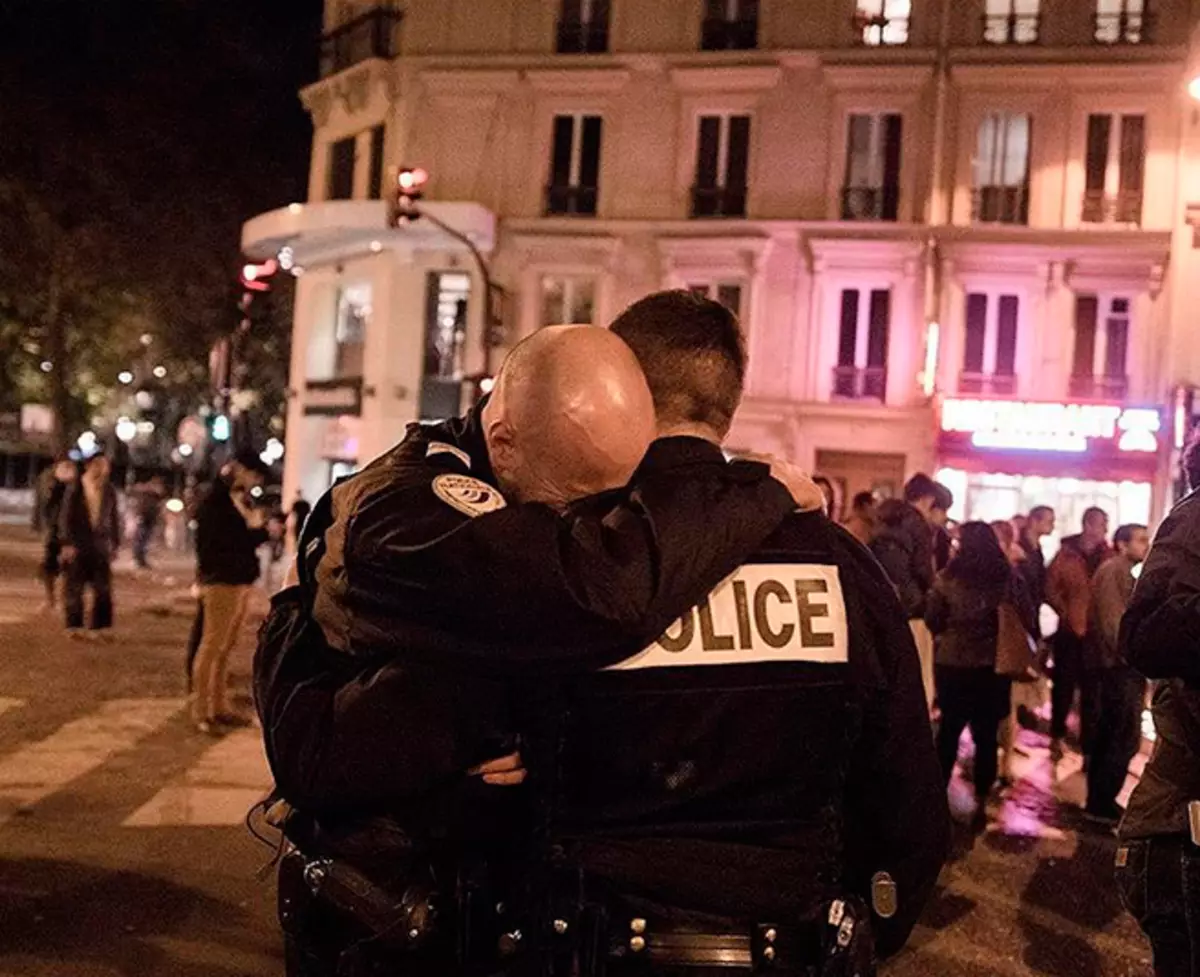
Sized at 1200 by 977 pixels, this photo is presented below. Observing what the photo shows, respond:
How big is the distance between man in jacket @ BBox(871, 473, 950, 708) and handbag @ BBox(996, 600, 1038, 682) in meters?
0.42

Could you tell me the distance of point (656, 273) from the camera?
25.9 m

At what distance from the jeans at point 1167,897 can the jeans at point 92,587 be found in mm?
11448

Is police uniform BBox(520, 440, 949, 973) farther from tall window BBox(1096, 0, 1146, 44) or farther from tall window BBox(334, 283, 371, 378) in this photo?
tall window BBox(334, 283, 371, 378)

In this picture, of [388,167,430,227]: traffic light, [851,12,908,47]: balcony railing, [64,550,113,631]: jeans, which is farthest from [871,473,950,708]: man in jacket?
[851,12,908,47]: balcony railing

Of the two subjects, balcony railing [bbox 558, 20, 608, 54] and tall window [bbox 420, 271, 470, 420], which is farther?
tall window [bbox 420, 271, 470, 420]

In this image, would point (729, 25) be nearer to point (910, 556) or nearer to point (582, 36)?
point (582, 36)

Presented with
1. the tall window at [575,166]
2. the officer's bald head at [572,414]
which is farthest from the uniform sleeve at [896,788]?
the tall window at [575,166]

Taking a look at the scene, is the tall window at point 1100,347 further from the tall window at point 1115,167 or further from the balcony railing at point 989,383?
the tall window at point 1115,167

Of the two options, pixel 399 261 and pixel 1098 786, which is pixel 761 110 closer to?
pixel 399 261

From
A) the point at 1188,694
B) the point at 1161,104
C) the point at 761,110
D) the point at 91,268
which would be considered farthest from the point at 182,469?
the point at 1188,694

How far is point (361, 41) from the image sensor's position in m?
28.7

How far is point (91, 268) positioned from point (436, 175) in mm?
11051

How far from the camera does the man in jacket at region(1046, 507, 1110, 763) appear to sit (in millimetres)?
9852

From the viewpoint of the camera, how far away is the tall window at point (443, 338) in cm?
2686
